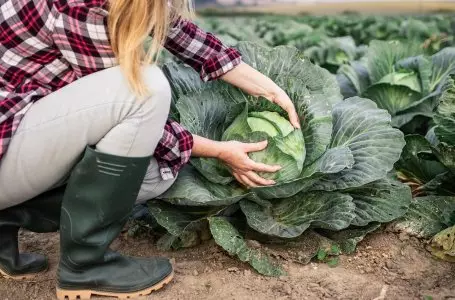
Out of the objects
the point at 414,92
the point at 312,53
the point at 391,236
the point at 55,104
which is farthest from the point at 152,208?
the point at 312,53

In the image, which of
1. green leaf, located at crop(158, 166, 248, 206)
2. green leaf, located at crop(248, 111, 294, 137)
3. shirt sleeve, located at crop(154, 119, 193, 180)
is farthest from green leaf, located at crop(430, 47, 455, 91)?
shirt sleeve, located at crop(154, 119, 193, 180)

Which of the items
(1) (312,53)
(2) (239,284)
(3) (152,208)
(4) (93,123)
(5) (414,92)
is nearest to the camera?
(4) (93,123)

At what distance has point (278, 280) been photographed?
238 centimetres

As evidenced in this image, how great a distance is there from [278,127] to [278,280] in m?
0.60

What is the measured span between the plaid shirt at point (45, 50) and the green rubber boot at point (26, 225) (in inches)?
15.1

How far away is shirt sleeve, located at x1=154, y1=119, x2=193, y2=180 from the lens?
2.26 meters

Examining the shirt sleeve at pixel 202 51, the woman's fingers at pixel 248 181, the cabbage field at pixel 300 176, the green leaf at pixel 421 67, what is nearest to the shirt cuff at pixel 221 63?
the shirt sleeve at pixel 202 51

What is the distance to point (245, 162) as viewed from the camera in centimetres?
238

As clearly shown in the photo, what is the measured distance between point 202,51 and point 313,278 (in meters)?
1.02

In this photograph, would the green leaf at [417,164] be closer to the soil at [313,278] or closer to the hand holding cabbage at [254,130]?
the soil at [313,278]

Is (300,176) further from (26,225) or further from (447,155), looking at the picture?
(26,225)

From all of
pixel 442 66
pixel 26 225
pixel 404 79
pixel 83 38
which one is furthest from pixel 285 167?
pixel 442 66

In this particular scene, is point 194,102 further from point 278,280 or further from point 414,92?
point 414,92

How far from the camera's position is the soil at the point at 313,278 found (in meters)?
2.29
